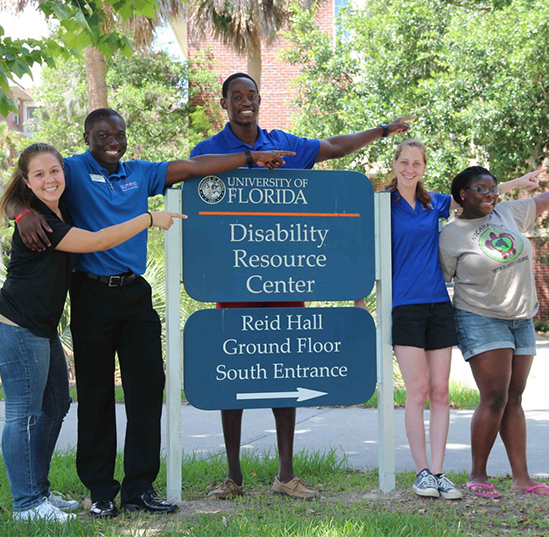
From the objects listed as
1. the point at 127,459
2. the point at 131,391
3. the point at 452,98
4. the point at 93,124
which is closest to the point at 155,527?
the point at 127,459

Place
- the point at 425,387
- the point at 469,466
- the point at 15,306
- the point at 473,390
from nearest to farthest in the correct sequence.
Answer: the point at 15,306
the point at 425,387
the point at 469,466
the point at 473,390

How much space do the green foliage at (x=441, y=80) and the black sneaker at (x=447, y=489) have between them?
30.7 feet

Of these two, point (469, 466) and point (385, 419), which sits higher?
point (385, 419)

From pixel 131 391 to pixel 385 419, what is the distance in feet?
4.67

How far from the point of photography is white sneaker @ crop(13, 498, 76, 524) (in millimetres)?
3455

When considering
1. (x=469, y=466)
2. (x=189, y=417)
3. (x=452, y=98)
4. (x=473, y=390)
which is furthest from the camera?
(x=452, y=98)

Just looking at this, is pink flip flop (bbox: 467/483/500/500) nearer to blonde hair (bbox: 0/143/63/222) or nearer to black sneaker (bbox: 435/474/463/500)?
black sneaker (bbox: 435/474/463/500)

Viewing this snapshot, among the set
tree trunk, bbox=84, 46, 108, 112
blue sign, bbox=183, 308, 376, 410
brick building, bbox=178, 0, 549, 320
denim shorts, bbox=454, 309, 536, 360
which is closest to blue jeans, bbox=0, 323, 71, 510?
blue sign, bbox=183, 308, 376, 410

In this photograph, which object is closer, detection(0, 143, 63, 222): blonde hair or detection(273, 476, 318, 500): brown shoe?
detection(0, 143, 63, 222): blonde hair

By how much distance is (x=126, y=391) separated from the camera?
12.4 ft

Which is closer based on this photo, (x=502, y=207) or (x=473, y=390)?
(x=502, y=207)

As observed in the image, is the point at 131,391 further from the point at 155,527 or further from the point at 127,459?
the point at 155,527

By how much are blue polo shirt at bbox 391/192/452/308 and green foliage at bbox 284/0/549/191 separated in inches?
345

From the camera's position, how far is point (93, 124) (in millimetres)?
3701
